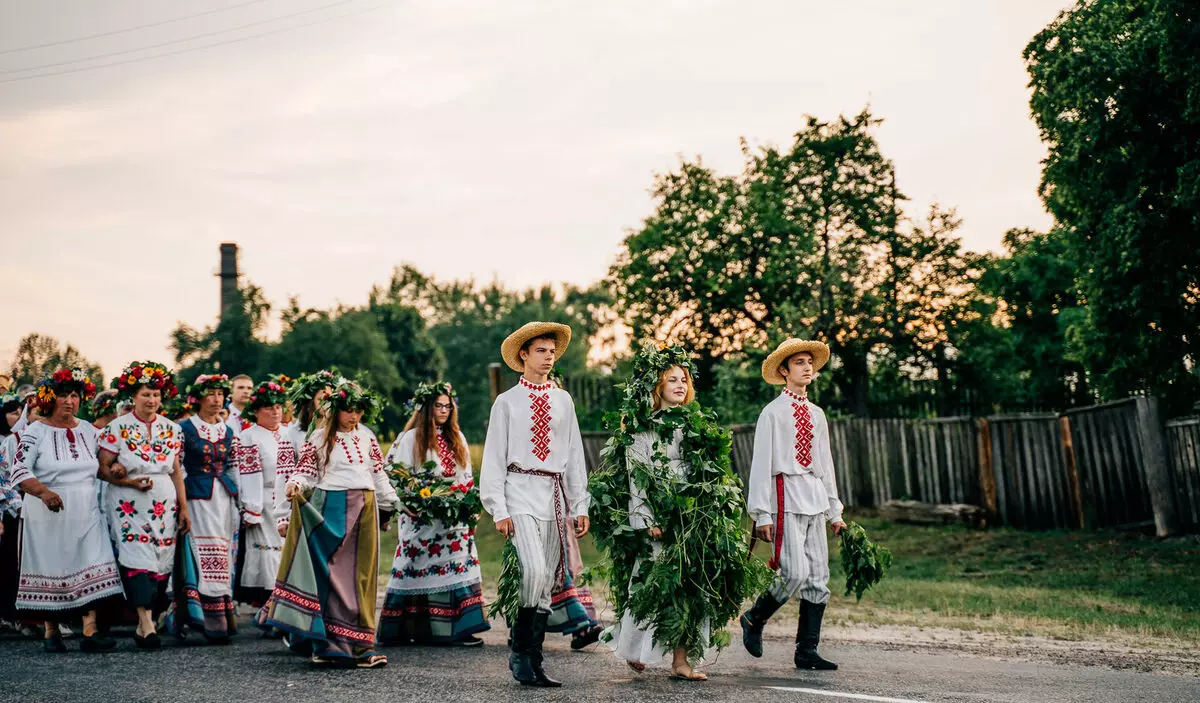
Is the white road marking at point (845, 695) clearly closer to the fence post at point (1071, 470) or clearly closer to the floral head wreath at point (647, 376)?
the floral head wreath at point (647, 376)

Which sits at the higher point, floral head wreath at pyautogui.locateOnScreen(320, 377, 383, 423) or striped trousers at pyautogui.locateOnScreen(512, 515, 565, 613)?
floral head wreath at pyautogui.locateOnScreen(320, 377, 383, 423)

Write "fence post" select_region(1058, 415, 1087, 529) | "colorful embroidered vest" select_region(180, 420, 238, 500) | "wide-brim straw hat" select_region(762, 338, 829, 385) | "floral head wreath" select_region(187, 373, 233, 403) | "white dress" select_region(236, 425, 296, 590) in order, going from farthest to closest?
"fence post" select_region(1058, 415, 1087, 529), "white dress" select_region(236, 425, 296, 590), "floral head wreath" select_region(187, 373, 233, 403), "colorful embroidered vest" select_region(180, 420, 238, 500), "wide-brim straw hat" select_region(762, 338, 829, 385)

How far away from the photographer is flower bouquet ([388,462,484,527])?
9.91 meters

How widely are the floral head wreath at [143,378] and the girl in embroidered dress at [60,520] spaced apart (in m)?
0.36

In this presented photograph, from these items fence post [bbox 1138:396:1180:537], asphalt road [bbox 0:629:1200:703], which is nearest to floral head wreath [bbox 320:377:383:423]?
asphalt road [bbox 0:629:1200:703]

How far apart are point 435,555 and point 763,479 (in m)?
3.23

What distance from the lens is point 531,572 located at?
7.48 metres

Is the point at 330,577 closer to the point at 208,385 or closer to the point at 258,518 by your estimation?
the point at 258,518

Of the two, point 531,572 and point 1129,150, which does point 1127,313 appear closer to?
point 1129,150

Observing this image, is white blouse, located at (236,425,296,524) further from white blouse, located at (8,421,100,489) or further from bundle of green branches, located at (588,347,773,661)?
bundle of green branches, located at (588,347,773,661)

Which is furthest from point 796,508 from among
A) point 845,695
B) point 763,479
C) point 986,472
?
point 986,472

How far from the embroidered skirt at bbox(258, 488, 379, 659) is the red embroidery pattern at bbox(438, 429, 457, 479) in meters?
1.51

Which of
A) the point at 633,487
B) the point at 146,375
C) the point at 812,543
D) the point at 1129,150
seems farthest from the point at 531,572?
the point at 1129,150

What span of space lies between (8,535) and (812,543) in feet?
24.5
